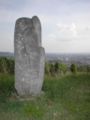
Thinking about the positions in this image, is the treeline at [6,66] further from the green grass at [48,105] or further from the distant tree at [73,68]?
the green grass at [48,105]

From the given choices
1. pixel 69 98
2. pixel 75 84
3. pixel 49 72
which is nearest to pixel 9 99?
pixel 69 98

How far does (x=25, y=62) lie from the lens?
11.0m

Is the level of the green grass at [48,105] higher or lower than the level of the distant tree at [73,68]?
lower

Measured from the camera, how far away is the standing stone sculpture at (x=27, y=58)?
11.0 metres

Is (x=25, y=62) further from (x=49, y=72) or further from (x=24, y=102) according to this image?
(x=49, y=72)

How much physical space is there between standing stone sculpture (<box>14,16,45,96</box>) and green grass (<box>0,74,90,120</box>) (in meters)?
0.52

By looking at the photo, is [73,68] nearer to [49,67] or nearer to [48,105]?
[49,67]

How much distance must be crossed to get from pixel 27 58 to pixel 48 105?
221 centimetres

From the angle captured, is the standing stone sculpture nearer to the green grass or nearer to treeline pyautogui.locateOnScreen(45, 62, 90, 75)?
the green grass

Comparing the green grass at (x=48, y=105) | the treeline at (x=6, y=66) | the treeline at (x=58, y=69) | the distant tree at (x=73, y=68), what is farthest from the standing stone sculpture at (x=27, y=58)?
the distant tree at (x=73, y=68)

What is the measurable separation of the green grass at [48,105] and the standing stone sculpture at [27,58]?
0.52 metres

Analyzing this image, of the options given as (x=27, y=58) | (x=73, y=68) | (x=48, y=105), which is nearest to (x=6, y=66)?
(x=73, y=68)

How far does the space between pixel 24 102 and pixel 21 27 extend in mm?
3107

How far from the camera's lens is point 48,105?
9.98 meters
